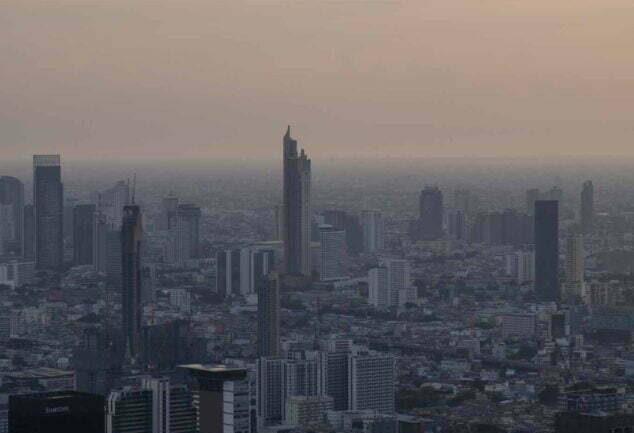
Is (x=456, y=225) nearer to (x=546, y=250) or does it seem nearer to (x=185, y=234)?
(x=185, y=234)

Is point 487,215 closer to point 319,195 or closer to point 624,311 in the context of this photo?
point 319,195

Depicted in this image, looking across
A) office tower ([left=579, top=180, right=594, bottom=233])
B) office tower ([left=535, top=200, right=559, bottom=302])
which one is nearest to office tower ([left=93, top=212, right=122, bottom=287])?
office tower ([left=535, top=200, right=559, bottom=302])

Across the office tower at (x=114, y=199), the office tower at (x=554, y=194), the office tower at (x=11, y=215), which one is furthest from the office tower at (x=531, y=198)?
the office tower at (x=11, y=215)

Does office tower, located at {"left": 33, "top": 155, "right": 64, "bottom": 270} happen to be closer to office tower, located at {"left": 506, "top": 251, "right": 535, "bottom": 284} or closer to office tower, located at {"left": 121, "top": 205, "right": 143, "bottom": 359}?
office tower, located at {"left": 121, "top": 205, "right": 143, "bottom": 359}

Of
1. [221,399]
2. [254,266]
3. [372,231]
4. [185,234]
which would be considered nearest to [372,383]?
[221,399]

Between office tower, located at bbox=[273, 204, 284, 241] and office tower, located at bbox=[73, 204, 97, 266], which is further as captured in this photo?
office tower, located at bbox=[273, 204, 284, 241]

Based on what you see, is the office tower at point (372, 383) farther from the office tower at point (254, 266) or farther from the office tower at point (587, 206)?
the office tower at point (587, 206)
